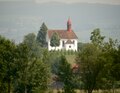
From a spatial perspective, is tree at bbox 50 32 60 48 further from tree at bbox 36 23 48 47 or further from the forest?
the forest

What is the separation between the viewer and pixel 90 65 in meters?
50.8

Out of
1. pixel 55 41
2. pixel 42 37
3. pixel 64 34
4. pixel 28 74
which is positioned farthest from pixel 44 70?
pixel 64 34

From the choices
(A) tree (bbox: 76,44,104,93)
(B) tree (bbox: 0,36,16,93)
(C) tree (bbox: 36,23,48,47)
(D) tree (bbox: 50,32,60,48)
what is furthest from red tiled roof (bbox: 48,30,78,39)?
(B) tree (bbox: 0,36,16,93)

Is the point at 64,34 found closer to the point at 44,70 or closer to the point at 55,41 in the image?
the point at 55,41

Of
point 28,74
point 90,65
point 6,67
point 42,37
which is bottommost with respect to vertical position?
point 28,74

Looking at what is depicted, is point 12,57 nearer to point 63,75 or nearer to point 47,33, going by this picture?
point 63,75

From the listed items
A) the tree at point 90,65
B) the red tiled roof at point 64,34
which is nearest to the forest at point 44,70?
the tree at point 90,65

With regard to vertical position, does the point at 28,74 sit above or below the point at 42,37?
below

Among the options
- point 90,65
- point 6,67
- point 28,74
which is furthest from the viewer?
point 90,65

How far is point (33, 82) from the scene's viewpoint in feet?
163

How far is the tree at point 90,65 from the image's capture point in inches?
1983

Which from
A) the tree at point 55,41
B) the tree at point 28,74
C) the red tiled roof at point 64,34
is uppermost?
the red tiled roof at point 64,34

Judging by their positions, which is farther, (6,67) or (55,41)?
(55,41)

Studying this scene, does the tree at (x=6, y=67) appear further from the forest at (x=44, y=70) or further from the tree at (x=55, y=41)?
the tree at (x=55, y=41)
